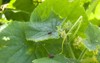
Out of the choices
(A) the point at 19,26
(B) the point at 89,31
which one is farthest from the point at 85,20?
(A) the point at 19,26

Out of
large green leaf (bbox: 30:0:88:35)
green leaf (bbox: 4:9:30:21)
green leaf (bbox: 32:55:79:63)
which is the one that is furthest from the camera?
green leaf (bbox: 4:9:30:21)

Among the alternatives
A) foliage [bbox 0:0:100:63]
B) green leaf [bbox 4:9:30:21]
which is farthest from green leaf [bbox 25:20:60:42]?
green leaf [bbox 4:9:30:21]

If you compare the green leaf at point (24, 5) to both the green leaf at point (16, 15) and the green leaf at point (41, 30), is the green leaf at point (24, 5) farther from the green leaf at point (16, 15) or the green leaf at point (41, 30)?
the green leaf at point (41, 30)

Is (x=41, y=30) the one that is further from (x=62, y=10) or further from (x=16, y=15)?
(x=16, y=15)

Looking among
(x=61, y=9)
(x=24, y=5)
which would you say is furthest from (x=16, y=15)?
(x=61, y=9)

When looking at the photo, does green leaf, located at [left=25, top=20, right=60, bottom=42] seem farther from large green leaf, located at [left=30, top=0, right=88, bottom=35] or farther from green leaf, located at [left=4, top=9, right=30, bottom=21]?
green leaf, located at [left=4, top=9, right=30, bottom=21]
